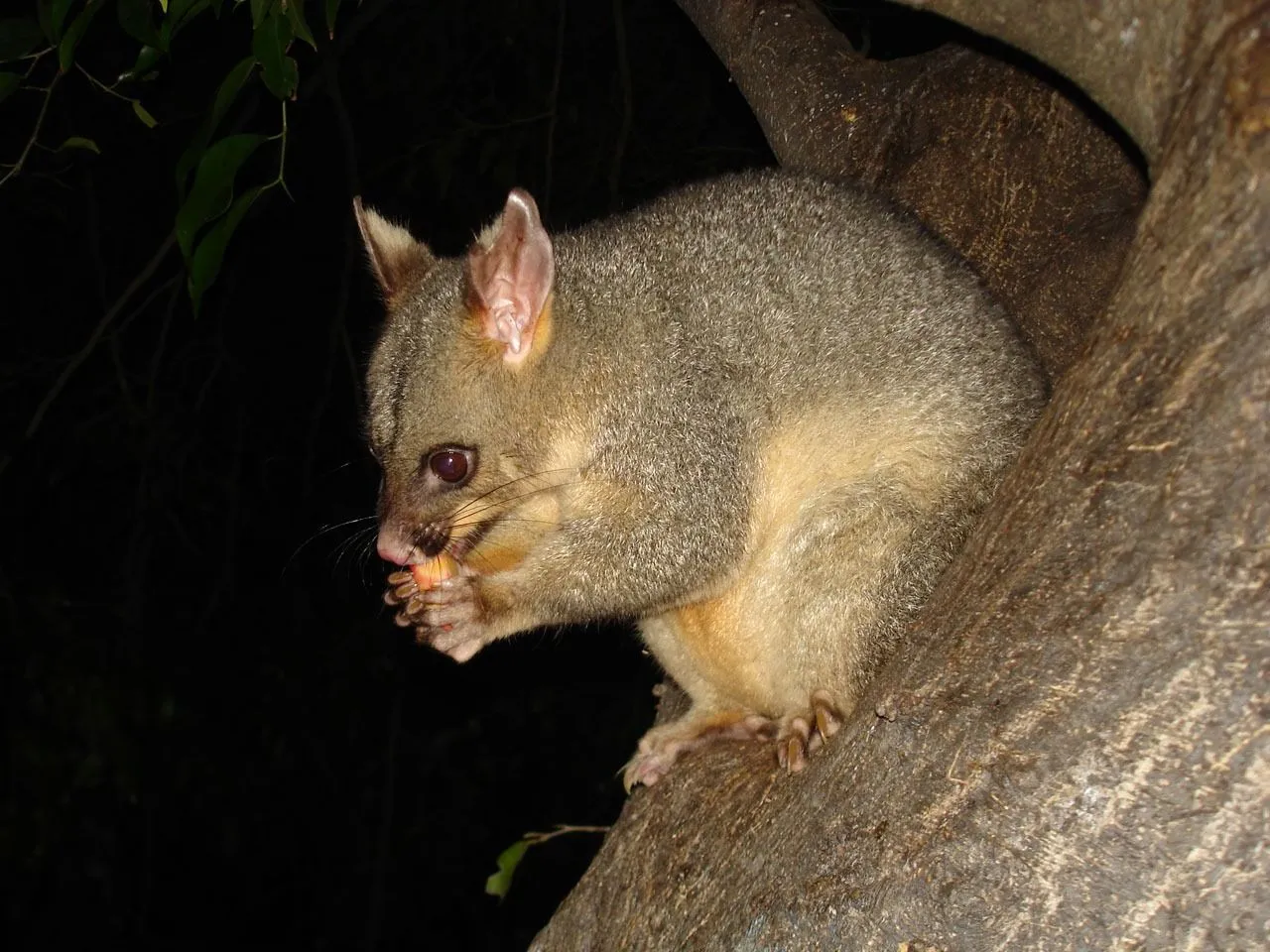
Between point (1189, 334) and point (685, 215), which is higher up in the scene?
point (1189, 334)

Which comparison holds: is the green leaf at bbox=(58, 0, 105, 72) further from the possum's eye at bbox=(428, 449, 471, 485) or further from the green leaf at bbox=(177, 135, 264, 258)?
the possum's eye at bbox=(428, 449, 471, 485)

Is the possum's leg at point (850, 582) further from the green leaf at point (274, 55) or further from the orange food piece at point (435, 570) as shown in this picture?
the green leaf at point (274, 55)

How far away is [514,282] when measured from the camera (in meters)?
3.12

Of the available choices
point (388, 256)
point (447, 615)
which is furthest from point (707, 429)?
point (388, 256)

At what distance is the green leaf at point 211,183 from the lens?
261 centimetres

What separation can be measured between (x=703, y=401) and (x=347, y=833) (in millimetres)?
5276

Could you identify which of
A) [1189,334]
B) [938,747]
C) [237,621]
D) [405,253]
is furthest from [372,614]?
[1189,334]

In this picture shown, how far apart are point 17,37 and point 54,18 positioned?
46cm

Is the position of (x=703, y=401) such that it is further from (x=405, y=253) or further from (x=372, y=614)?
(x=372, y=614)

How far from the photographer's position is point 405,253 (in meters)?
3.70

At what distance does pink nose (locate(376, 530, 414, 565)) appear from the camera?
10.5 feet

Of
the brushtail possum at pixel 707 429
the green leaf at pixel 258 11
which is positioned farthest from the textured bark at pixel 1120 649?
the green leaf at pixel 258 11

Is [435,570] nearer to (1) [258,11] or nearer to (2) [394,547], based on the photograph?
(2) [394,547]

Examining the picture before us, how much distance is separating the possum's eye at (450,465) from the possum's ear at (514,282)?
269 mm
